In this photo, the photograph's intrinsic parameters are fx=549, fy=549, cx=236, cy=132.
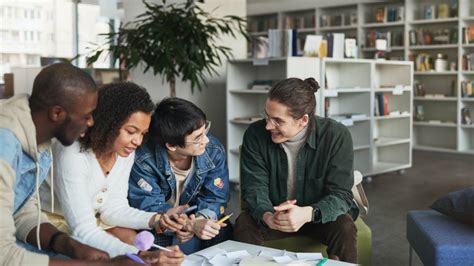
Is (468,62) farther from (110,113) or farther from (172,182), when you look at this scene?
(110,113)

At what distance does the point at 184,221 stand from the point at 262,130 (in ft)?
2.10

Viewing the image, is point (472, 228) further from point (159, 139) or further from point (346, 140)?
point (159, 139)

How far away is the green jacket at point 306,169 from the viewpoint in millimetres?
2354

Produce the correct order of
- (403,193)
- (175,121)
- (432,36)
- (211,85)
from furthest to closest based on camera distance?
(432,36) < (211,85) < (403,193) < (175,121)

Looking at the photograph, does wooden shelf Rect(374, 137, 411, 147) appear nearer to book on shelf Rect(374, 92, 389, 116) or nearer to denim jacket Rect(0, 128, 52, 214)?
book on shelf Rect(374, 92, 389, 116)

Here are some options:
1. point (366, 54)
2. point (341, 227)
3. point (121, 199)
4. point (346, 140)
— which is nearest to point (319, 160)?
point (346, 140)

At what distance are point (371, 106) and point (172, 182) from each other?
13.2ft

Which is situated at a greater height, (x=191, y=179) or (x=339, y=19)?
(x=339, y=19)

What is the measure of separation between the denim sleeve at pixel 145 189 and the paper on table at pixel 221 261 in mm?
544

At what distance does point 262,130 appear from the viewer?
2.51 meters

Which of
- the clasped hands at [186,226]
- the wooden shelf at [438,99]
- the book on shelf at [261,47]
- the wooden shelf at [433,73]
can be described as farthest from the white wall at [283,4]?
the clasped hands at [186,226]

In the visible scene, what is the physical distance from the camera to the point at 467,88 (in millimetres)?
8062

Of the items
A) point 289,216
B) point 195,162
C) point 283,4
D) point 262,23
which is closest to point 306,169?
point 289,216

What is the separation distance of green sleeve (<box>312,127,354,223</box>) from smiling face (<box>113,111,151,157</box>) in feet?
2.59
